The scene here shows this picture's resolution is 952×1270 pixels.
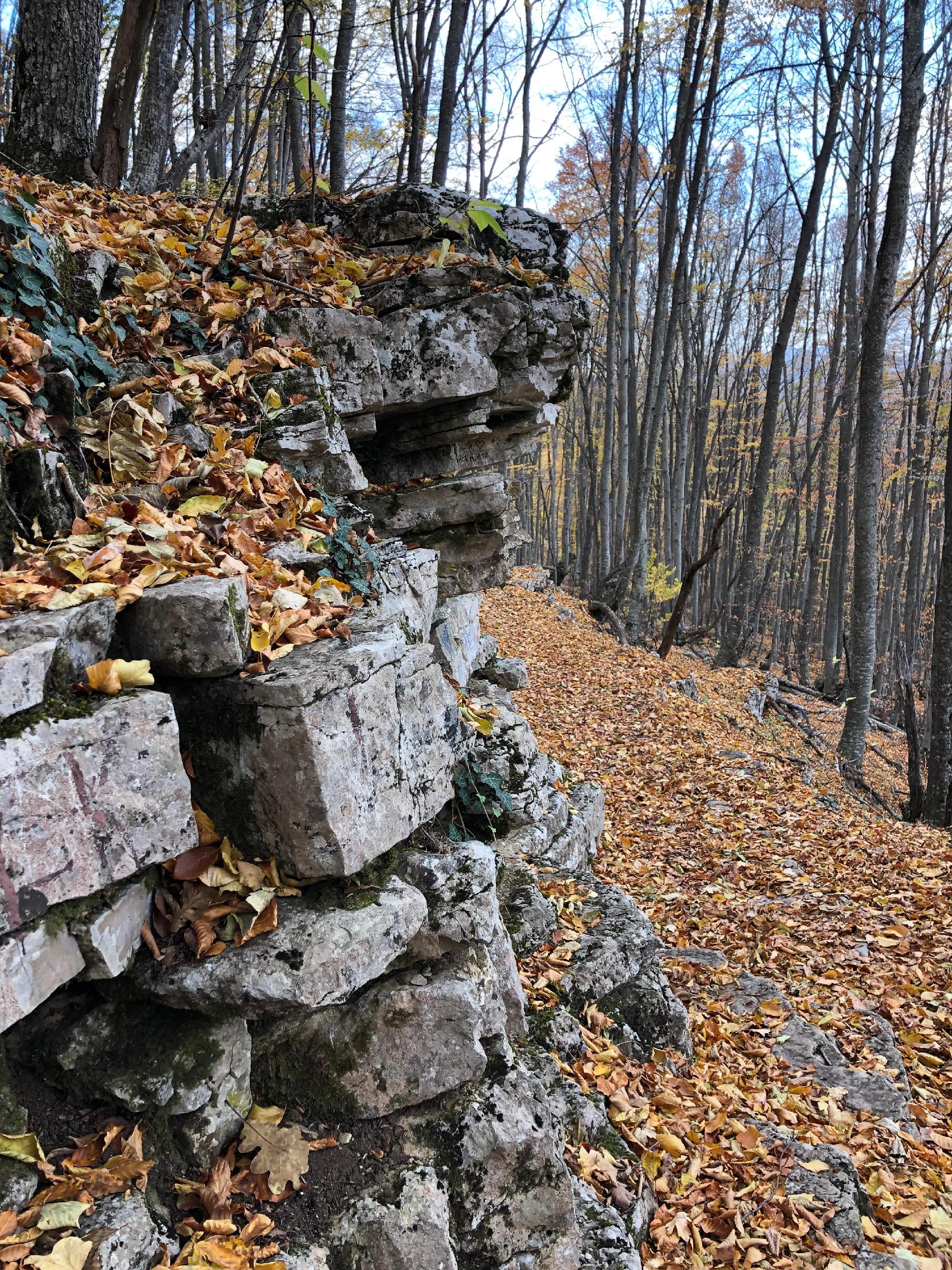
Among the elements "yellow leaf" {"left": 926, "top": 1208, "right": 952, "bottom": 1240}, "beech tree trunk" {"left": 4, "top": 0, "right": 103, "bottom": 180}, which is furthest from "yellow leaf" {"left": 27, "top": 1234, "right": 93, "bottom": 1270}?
"beech tree trunk" {"left": 4, "top": 0, "right": 103, "bottom": 180}

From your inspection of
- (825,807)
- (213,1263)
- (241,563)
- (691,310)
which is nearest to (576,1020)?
(213,1263)

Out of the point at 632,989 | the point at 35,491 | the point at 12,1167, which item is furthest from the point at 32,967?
the point at 632,989

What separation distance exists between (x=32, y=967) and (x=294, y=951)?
2.30 ft

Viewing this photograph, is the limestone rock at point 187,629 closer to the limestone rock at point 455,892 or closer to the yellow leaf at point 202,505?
the yellow leaf at point 202,505

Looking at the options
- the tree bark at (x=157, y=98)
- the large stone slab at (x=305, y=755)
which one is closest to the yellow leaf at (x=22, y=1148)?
the large stone slab at (x=305, y=755)

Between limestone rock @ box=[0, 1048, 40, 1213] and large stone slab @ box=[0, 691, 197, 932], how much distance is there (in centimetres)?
57

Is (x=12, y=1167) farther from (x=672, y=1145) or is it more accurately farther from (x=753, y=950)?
(x=753, y=950)

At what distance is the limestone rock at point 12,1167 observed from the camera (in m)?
1.75

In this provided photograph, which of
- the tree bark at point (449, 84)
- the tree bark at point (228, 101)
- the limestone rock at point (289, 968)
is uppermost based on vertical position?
the tree bark at point (449, 84)

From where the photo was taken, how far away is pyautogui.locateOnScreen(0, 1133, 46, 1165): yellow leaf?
182 cm

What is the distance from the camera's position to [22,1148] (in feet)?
6.05

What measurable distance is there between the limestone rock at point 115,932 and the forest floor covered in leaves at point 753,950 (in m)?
2.09

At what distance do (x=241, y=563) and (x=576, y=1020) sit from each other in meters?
2.81

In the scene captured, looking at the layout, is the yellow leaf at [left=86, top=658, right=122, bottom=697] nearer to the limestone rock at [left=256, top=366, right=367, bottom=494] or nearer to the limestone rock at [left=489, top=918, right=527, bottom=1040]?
the limestone rock at [left=489, top=918, right=527, bottom=1040]
